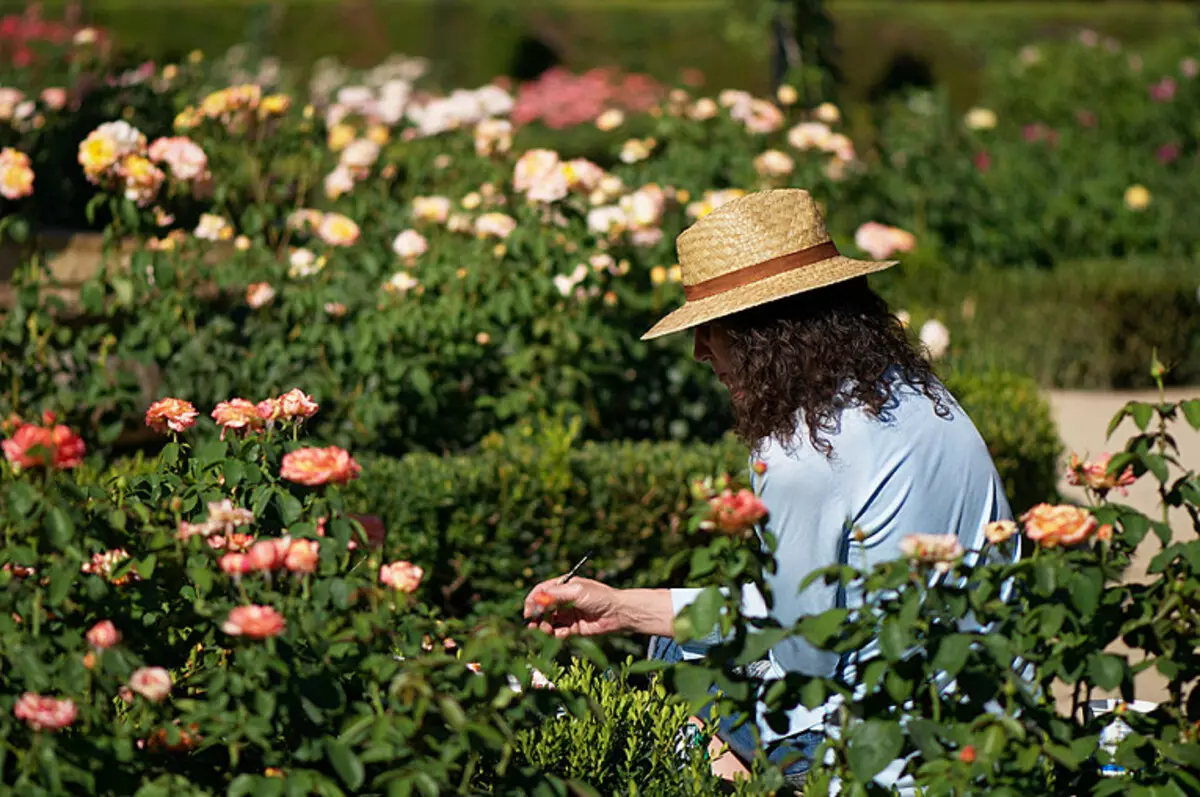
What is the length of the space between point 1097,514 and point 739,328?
724 mm

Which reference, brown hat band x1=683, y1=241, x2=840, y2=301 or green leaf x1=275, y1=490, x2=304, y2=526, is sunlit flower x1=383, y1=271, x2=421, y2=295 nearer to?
brown hat band x1=683, y1=241, x2=840, y2=301

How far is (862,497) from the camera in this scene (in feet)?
7.64

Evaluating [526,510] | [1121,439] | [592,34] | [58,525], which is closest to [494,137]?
[526,510]

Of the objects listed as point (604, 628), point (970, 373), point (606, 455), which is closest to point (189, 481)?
point (604, 628)

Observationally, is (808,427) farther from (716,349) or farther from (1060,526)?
(1060,526)

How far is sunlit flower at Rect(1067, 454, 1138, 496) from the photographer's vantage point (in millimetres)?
2027

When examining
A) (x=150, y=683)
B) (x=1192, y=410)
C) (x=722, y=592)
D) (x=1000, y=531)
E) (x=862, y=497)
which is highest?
(x=1192, y=410)

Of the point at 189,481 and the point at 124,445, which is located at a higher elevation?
the point at 189,481

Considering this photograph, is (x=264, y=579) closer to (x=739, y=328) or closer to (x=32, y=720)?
(x=32, y=720)

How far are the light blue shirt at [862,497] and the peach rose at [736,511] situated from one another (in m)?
0.41

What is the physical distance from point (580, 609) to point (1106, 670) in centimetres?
93

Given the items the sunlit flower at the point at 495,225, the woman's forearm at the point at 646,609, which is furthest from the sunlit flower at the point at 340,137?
the woman's forearm at the point at 646,609

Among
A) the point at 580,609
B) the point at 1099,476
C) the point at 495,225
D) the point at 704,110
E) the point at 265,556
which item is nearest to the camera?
the point at 265,556

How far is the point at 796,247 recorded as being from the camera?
2.56 m
